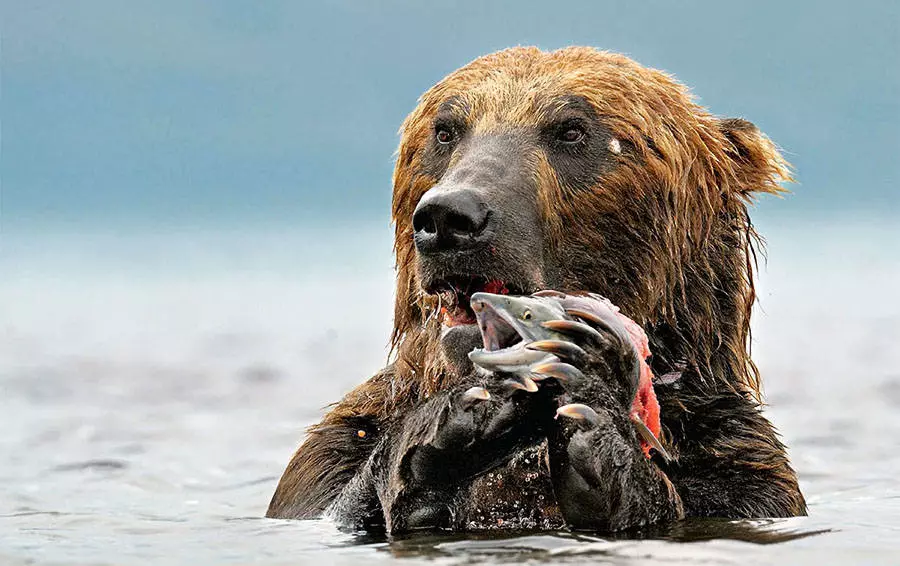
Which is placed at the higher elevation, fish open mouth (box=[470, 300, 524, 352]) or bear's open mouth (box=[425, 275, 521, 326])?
bear's open mouth (box=[425, 275, 521, 326])

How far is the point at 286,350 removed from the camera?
17.1 metres

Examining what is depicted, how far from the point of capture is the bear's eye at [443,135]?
676 centimetres

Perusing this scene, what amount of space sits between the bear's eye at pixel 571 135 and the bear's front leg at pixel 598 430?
48.7 inches

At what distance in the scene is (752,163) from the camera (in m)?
7.06

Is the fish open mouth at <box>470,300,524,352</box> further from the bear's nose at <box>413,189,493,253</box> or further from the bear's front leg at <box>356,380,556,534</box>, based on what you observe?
the bear's nose at <box>413,189,493,253</box>

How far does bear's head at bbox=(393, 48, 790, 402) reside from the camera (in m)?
6.45

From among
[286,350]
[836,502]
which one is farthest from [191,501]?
[286,350]

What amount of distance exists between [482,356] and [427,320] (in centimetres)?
131

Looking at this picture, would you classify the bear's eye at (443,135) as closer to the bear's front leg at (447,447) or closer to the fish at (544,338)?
the bear's front leg at (447,447)

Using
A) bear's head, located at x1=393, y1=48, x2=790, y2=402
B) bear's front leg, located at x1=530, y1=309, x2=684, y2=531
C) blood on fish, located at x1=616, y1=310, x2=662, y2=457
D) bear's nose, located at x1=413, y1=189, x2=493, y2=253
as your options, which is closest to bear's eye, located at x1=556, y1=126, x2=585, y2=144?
bear's head, located at x1=393, y1=48, x2=790, y2=402

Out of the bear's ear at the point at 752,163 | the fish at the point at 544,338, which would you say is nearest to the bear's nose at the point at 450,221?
the fish at the point at 544,338

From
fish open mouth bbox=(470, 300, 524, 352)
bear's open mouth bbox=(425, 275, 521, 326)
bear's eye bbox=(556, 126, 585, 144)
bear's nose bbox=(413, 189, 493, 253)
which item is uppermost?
bear's eye bbox=(556, 126, 585, 144)

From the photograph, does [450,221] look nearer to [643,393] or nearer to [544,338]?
[544,338]

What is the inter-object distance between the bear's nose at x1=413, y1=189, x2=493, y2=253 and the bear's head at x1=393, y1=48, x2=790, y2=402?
23 cm
